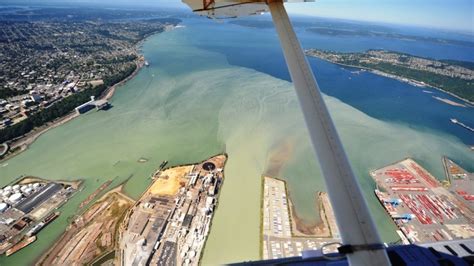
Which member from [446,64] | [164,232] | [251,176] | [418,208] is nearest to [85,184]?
[164,232]

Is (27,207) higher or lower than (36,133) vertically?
lower

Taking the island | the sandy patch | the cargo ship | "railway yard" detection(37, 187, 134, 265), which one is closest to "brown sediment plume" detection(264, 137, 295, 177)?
the sandy patch

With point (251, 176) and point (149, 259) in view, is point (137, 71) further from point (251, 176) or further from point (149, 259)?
point (149, 259)

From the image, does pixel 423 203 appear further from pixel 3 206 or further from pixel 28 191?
pixel 3 206

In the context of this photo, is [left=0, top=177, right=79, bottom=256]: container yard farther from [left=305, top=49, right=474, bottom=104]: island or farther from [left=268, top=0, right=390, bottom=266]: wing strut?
[left=305, top=49, right=474, bottom=104]: island

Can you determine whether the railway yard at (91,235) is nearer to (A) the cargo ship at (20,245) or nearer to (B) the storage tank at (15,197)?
(A) the cargo ship at (20,245)

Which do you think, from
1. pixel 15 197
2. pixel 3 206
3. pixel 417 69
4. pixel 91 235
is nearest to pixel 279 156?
pixel 91 235
